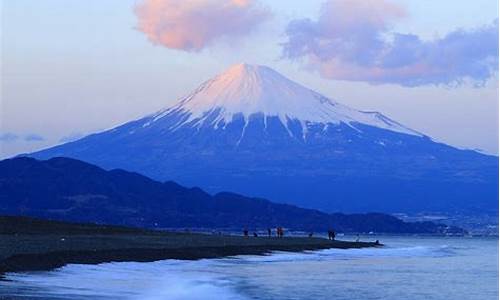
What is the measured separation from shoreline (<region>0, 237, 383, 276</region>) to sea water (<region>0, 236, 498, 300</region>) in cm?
60

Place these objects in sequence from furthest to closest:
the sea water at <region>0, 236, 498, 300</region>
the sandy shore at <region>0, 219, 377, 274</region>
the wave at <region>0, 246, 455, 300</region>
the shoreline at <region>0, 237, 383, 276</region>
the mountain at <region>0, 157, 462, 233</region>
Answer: the mountain at <region>0, 157, 462, 233</region>, the sandy shore at <region>0, 219, 377, 274</region>, the shoreline at <region>0, 237, 383, 276</region>, the sea water at <region>0, 236, 498, 300</region>, the wave at <region>0, 246, 455, 300</region>

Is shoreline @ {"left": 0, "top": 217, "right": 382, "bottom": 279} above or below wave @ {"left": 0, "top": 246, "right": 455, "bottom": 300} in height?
above

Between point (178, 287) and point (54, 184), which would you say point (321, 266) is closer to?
point (178, 287)

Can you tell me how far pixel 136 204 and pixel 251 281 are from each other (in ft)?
450

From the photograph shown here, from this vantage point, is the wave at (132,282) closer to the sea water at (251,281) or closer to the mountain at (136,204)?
the sea water at (251,281)

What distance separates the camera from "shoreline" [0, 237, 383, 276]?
31688mm

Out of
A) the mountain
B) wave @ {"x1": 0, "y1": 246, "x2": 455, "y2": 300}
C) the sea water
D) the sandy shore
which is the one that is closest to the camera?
wave @ {"x1": 0, "y1": 246, "x2": 455, "y2": 300}

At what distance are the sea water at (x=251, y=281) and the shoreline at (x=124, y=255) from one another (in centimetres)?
60

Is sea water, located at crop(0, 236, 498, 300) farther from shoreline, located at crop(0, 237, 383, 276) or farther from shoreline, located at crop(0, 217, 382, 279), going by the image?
shoreline, located at crop(0, 217, 382, 279)

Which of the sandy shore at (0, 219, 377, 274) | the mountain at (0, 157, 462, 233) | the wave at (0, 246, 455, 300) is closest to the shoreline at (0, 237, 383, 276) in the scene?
the sandy shore at (0, 219, 377, 274)

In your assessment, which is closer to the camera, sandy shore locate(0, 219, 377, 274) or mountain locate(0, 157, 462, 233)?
sandy shore locate(0, 219, 377, 274)

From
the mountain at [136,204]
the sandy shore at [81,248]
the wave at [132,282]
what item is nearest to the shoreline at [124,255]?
the sandy shore at [81,248]

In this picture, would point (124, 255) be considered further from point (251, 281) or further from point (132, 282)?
point (132, 282)

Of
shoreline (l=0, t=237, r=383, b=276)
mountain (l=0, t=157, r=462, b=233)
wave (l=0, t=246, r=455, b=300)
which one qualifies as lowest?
wave (l=0, t=246, r=455, b=300)
